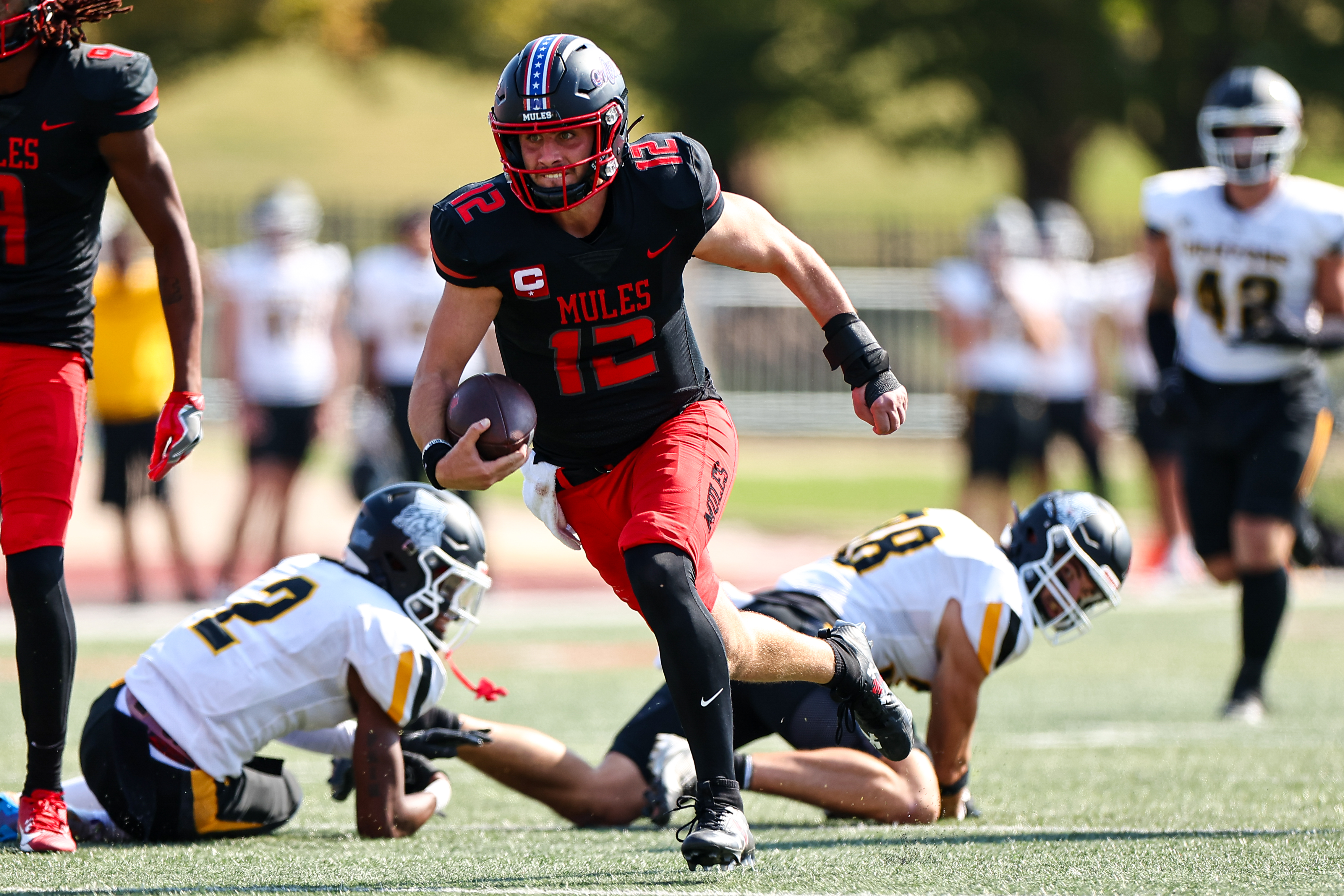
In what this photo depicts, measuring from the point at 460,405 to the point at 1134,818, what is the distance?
6.82 feet

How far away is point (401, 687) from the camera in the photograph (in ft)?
14.0

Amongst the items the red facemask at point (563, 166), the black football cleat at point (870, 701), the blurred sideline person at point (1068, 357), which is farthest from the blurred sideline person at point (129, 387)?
the black football cleat at point (870, 701)

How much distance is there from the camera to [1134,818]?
4.61 m

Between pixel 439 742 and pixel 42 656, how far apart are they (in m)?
0.97

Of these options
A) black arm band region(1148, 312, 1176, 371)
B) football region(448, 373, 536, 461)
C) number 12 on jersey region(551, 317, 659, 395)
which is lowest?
black arm band region(1148, 312, 1176, 371)

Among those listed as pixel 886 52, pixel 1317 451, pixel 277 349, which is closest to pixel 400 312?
pixel 277 349

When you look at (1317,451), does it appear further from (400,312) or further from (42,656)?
(400,312)

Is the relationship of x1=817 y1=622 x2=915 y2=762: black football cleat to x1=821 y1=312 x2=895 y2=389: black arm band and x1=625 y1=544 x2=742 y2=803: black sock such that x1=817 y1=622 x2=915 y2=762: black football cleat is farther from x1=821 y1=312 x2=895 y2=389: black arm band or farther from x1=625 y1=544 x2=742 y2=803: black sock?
x1=821 y1=312 x2=895 y2=389: black arm band

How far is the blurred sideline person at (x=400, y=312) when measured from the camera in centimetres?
1039

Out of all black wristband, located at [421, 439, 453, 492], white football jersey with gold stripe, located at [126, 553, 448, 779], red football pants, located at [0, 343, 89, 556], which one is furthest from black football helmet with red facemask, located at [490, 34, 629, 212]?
red football pants, located at [0, 343, 89, 556]

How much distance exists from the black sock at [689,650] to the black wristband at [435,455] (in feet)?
1.51

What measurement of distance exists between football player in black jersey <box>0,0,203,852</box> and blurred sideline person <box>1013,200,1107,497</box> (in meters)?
7.60

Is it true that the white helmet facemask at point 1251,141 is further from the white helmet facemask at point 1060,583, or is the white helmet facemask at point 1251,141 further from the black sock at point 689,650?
the black sock at point 689,650

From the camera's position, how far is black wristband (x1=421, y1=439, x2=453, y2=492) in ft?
12.8
